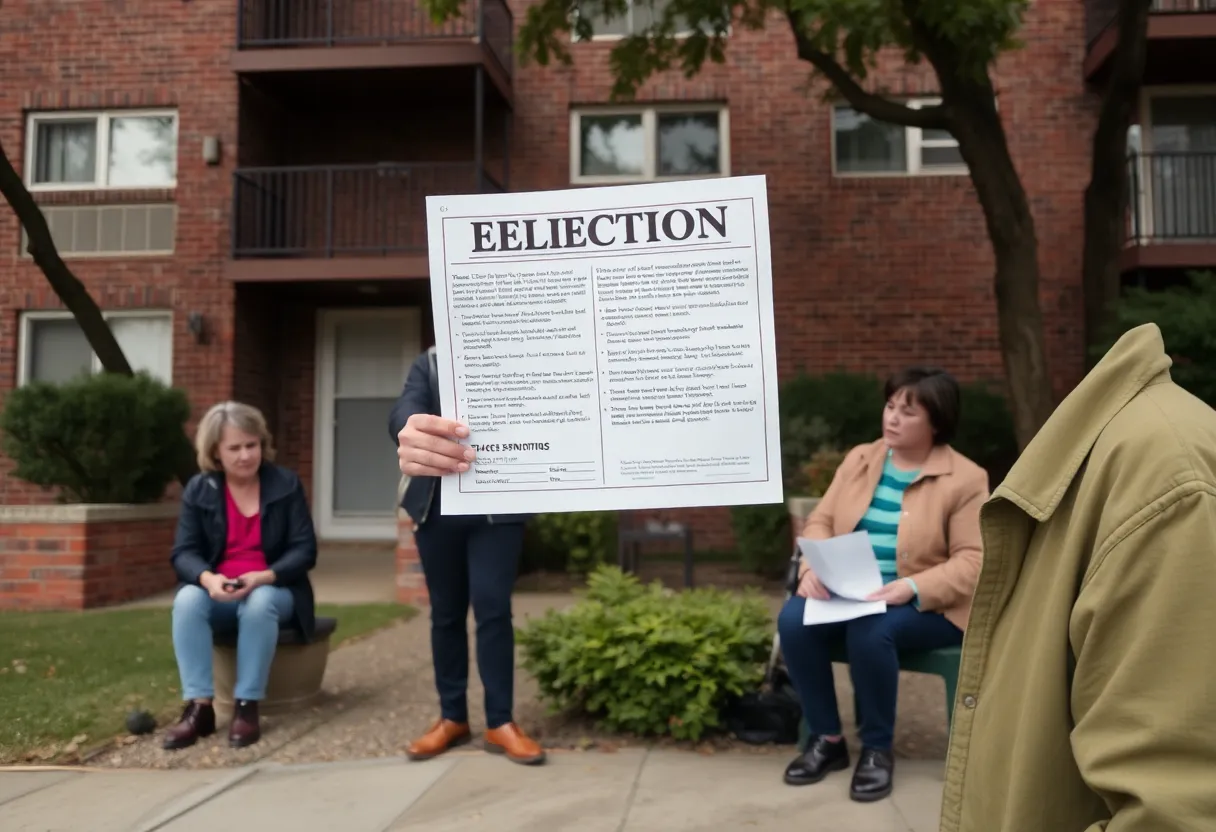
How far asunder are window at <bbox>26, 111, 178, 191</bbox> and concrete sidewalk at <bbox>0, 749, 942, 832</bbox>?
9.08 m

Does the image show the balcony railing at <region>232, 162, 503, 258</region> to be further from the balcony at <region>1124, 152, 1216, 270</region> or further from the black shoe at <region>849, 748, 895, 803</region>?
the black shoe at <region>849, 748, 895, 803</region>

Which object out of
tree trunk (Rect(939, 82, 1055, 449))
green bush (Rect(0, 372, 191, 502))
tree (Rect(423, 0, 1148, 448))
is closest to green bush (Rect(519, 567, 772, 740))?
tree (Rect(423, 0, 1148, 448))

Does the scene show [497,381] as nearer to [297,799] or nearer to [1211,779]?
[1211,779]

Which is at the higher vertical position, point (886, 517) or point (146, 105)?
point (146, 105)

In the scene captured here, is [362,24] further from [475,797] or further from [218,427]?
[475,797]

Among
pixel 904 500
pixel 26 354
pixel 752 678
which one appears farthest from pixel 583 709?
pixel 26 354

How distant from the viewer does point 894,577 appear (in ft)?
12.0

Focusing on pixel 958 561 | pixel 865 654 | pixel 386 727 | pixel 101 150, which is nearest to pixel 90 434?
pixel 386 727

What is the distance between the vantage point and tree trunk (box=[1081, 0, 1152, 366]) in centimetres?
786

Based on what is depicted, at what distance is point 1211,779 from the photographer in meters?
0.98

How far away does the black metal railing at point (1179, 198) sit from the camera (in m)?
10.4

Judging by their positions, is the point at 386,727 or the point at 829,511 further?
the point at 386,727

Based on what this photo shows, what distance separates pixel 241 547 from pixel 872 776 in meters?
2.86

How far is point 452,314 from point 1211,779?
56.6 inches
